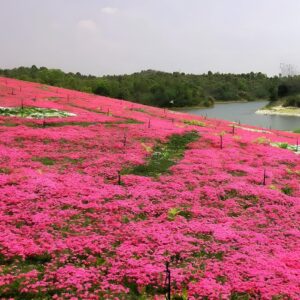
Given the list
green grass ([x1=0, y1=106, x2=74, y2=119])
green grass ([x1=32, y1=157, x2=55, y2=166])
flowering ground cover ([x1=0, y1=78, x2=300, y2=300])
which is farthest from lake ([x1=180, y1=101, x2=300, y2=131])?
green grass ([x1=32, y1=157, x2=55, y2=166])

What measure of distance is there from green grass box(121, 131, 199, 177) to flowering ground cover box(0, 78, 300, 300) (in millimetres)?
143

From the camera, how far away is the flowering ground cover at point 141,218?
1242 centimetres

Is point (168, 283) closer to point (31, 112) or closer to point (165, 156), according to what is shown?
point (165, 156)

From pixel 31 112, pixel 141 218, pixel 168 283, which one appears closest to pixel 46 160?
pixel 141 218

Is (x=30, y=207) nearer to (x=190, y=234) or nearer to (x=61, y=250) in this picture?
(x=61, y=250)

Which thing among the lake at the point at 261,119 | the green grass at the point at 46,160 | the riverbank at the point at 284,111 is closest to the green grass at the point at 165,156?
the green grass at the point at 46,160

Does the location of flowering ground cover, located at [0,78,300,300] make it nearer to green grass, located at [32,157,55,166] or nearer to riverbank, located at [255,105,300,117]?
green grass, located at [32,157,55,166]

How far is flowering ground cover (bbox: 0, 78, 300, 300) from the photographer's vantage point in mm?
12422

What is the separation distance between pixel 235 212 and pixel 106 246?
7.23 metres

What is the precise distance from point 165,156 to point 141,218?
11.1 m

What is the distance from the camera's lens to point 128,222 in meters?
17.0

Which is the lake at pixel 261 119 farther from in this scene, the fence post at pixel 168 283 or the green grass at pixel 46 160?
the fence post at pixel 168 283

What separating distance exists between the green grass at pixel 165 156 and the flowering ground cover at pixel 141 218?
0.14 meters

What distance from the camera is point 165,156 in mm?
28297
